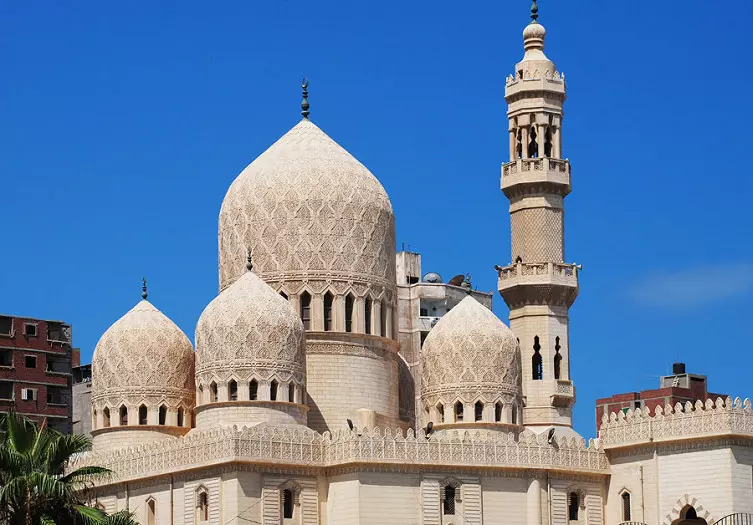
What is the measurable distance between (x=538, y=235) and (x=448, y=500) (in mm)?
12492

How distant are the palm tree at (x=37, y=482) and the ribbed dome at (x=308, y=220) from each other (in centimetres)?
1495

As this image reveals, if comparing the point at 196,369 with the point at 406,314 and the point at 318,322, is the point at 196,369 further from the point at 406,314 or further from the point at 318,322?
the point at 406,314

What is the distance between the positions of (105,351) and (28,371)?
2709 cm

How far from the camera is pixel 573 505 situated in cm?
6166

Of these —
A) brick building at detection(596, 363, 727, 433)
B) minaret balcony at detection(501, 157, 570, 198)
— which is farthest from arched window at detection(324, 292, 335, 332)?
brick building at detection(596, 363, 727, 433)

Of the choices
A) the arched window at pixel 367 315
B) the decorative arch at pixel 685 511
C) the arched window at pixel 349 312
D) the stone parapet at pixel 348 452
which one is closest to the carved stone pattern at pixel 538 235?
the arched window at pixel 367 315

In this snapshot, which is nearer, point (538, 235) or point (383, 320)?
point (383, 320)

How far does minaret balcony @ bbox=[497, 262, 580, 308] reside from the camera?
67.4m

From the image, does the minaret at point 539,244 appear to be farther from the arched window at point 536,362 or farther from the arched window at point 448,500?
the arched window at point 448,500

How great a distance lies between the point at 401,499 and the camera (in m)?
58.2

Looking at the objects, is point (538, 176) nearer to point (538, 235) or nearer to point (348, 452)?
point (538, 235)

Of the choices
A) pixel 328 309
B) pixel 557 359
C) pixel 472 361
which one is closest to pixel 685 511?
pixel 472 361

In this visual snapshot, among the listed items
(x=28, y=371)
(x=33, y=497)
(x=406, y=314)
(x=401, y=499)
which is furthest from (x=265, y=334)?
(x=406, y=314)

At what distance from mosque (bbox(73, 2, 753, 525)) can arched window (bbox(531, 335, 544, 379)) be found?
91mm
